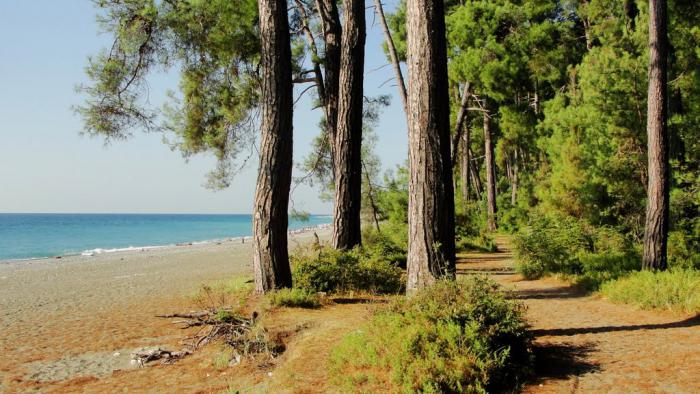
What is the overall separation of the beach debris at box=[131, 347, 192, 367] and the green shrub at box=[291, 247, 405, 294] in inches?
100

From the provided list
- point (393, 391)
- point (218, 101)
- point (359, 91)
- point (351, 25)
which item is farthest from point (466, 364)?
point (218, 101)

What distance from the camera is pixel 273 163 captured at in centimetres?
828

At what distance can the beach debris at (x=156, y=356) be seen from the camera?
6270 mm

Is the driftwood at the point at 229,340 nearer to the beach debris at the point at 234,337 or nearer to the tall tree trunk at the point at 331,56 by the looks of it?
the beach debris at the point at 234,337

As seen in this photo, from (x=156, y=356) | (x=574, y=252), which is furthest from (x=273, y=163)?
(x=574, y=252)

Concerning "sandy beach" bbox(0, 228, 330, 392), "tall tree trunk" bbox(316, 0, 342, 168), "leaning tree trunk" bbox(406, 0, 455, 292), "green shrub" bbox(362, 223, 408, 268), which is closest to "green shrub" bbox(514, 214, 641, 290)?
"green shrub" bbox(362, 223, 408, 268)

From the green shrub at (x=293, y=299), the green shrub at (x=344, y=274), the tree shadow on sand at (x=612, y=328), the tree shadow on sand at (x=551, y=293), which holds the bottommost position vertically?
the tree shadow on sand at (x=551, y=293)

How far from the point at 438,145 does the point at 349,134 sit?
4.51 metres

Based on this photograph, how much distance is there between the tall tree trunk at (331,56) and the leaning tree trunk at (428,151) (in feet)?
17.2

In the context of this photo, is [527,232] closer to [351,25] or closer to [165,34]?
[351,25]

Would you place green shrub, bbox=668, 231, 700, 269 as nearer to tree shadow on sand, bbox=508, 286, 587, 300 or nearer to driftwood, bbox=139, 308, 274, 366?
tree shadow on sand, bbox=508, 286, 587, 300

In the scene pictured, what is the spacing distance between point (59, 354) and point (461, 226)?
603 inches

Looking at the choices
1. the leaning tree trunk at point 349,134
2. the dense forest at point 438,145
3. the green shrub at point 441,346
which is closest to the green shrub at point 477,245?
the dense forest at point 438,145

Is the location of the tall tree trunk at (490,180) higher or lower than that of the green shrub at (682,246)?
higher
